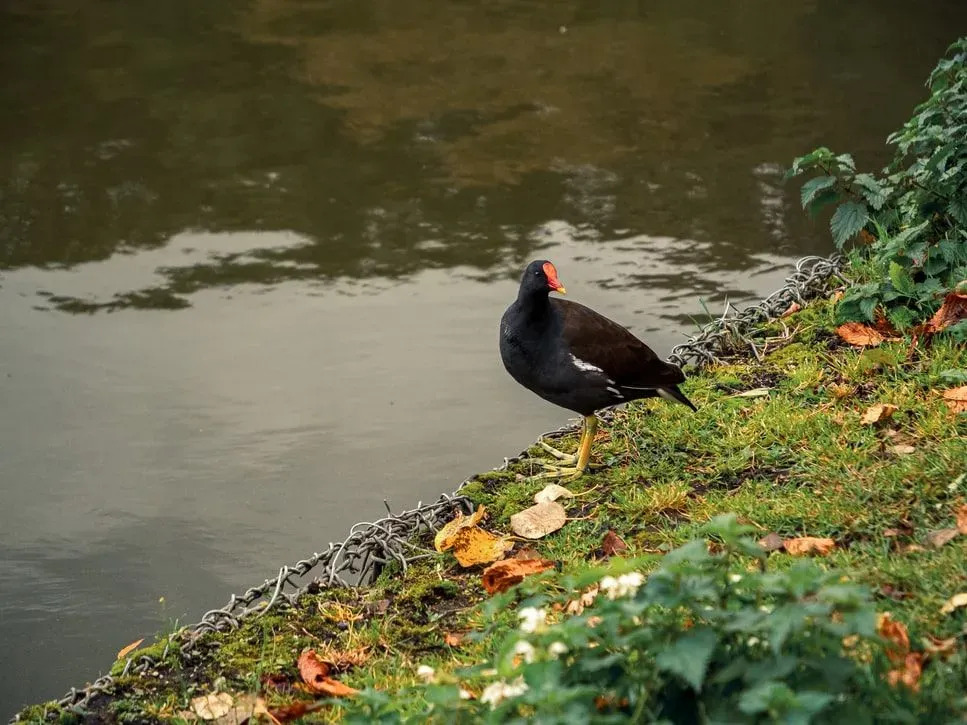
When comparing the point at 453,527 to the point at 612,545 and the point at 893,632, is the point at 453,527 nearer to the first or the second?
the point at 612,545

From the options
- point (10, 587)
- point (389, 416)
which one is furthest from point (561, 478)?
point (10, 587)

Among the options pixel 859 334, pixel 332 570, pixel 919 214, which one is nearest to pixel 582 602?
pixel 332 570

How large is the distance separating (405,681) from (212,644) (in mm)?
727

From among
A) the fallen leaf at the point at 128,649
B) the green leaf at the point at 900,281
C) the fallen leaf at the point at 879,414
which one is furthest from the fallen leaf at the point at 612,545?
the green leaf at the point at 900,281

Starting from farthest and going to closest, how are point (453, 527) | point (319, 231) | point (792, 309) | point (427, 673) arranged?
point (319, 231), point (792, 309), point (453, 527), point (427, 673)

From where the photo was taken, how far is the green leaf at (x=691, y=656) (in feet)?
6.23

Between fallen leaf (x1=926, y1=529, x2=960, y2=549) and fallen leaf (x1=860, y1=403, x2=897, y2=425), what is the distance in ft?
2.92

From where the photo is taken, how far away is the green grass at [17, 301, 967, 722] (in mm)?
3037

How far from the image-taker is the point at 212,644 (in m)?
3.36

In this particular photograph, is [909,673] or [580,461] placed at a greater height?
[909,673]

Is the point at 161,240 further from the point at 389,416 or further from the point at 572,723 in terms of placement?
the point at 572,723

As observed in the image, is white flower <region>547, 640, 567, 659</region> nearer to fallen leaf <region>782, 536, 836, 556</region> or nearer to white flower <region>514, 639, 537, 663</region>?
white flower <region>514, 639, 537, 663</region>

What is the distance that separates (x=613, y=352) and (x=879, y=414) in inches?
37.3

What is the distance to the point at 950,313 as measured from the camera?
14.5 feet
